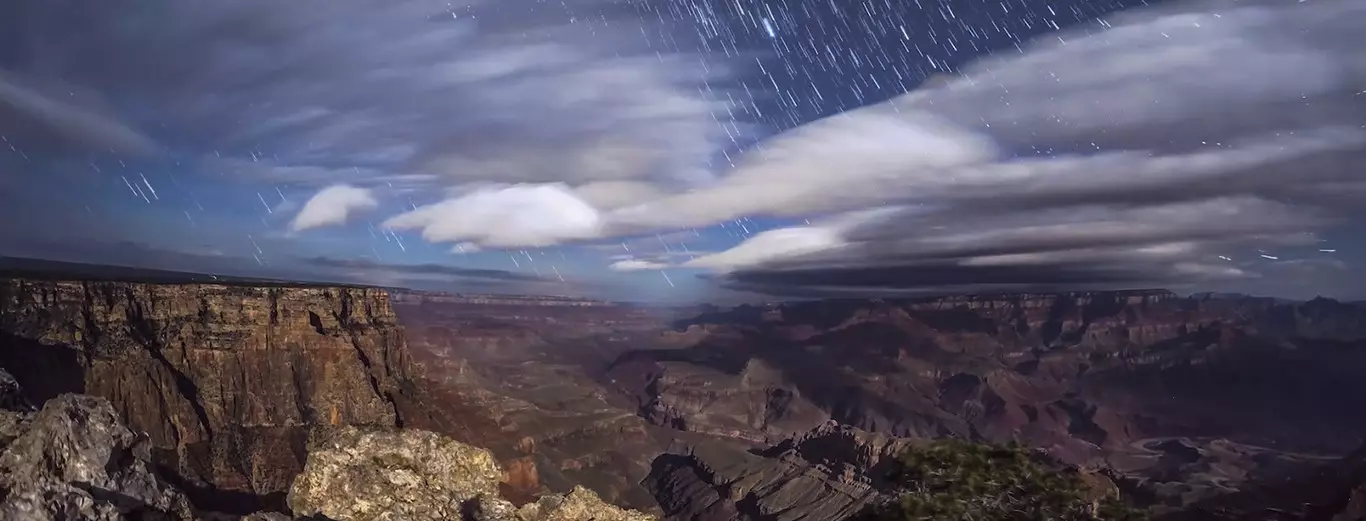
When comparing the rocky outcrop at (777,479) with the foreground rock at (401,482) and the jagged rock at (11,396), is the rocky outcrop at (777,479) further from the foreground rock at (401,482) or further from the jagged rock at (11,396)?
the jagged rock at (11,396)

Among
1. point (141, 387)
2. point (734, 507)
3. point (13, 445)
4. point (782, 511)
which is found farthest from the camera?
point (734, 507)

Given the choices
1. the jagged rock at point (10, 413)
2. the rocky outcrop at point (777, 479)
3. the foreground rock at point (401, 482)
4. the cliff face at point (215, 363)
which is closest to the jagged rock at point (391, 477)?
the foreground rock at point (401, 482)

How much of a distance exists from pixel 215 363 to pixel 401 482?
79389mm

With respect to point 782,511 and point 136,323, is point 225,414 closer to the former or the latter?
point 136,323

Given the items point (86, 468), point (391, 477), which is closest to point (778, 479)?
point (391, 477)

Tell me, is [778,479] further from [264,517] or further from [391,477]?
[264,517]

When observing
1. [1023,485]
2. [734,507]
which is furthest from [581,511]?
[734,507]

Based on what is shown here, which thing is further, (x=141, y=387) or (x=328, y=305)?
(x=328, y=305)

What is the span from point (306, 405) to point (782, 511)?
7475 cm

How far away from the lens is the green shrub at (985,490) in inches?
583

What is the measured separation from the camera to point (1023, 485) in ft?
50.7

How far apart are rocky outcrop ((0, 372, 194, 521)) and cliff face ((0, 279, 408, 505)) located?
4449 centimetres

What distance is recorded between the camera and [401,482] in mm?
20172

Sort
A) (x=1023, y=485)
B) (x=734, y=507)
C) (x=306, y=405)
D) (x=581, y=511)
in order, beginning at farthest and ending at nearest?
(x=734, y=507) < (x=306, y=405) < (x=581, y=511) < (x=1023, y=485)
